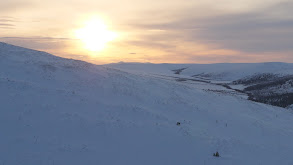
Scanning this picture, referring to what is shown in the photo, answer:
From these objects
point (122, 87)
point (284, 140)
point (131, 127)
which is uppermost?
point (122, 87)

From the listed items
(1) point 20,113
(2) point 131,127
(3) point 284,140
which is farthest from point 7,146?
(3) point 284,140

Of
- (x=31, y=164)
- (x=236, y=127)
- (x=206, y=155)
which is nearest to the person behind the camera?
(x=31, y=164)

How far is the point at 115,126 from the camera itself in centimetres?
1400

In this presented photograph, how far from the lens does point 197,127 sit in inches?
649

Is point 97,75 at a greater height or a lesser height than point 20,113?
greater

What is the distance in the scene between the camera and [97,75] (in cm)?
2466

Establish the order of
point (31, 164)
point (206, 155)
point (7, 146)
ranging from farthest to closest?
1. point (206, 155)
2. point (7, 146)
3. point (31, 164)

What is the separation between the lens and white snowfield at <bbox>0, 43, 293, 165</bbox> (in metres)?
11.1

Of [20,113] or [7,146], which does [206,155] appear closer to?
[7,146]

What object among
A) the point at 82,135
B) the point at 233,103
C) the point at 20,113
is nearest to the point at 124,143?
the point at 82,135

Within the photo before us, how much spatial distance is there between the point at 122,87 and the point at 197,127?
913 cm

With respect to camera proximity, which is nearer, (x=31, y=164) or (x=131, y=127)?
(x=31, y=164)

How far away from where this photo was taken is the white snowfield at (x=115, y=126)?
1110cm

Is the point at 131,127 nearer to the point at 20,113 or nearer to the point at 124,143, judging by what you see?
the point at 124,143
